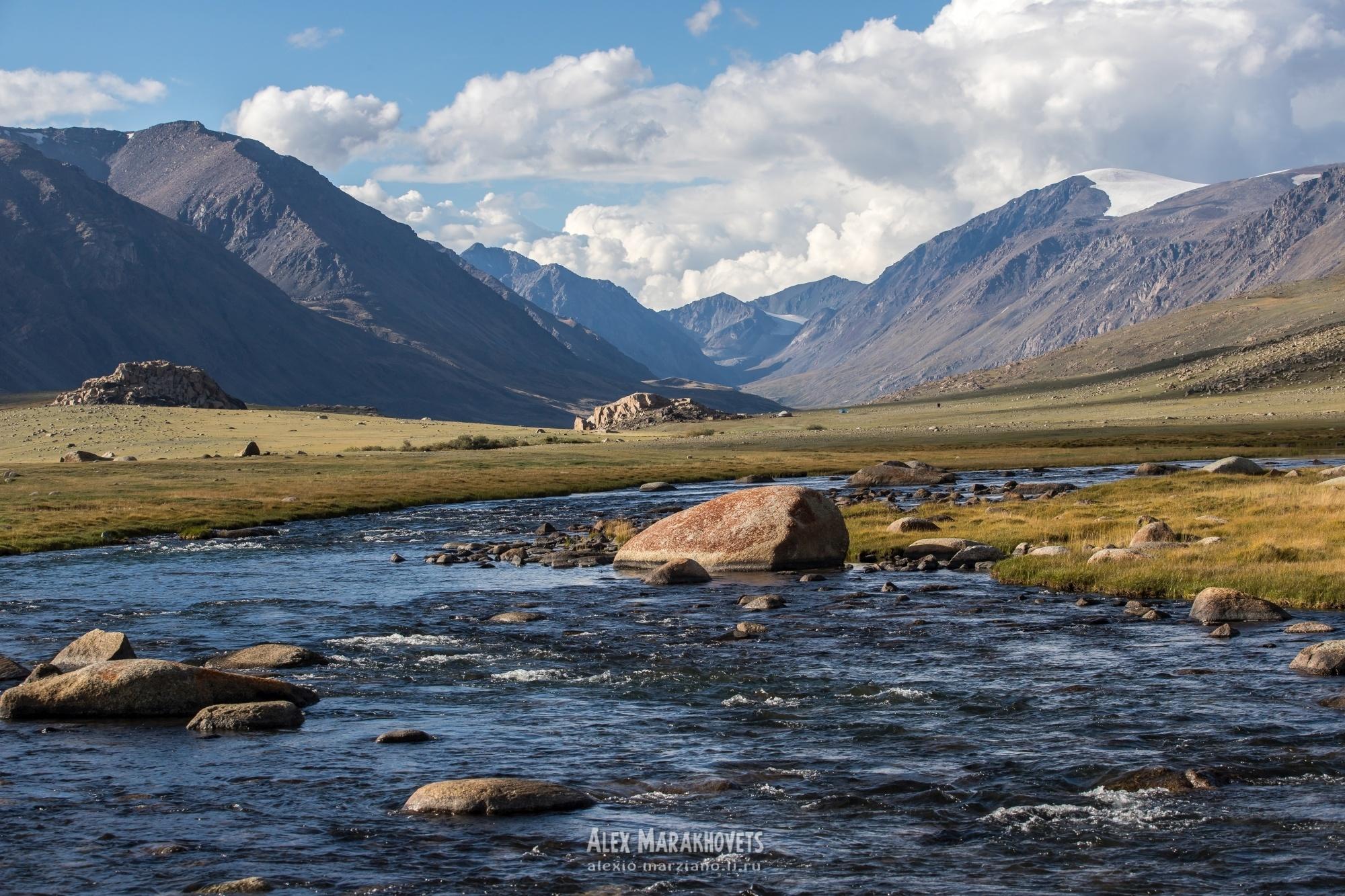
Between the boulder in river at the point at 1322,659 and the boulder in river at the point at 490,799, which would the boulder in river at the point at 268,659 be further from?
the boulder in river at the point at 1322,659

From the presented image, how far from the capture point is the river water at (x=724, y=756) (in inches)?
623

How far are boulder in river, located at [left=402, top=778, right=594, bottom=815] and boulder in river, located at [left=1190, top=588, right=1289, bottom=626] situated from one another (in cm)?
1980

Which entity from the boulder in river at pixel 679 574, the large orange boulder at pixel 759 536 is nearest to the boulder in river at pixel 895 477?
the large orange boulder at pixel 759 536

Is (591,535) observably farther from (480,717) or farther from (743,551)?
(480,717)

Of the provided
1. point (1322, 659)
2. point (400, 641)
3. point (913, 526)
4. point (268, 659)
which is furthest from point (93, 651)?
point (913, 526)

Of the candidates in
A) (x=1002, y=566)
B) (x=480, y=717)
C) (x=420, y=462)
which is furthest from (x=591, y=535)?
(x=420, y=462)

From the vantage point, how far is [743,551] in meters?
44.2

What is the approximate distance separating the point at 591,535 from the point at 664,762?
38159 mm

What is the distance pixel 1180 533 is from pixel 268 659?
3210 cm

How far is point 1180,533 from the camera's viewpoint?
4462 cm

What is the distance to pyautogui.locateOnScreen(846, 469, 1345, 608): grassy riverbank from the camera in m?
35.4

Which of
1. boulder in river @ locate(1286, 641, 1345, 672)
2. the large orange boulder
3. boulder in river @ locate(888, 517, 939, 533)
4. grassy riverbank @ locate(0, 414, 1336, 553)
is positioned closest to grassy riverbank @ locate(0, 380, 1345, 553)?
grassy riverbank @ locate(0, 414, 1336, 553)

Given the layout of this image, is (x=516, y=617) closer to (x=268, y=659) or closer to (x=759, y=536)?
(x=268, y=659)

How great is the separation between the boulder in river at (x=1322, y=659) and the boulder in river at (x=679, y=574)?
65.7ft
